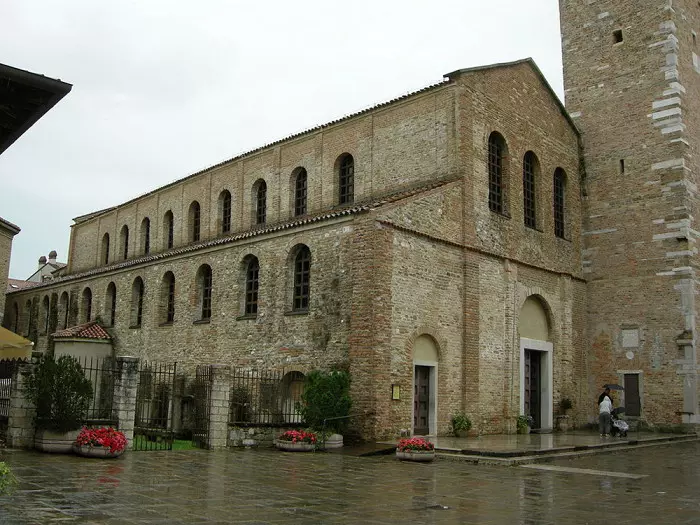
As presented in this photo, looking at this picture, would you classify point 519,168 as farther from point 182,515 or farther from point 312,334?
point 182,515

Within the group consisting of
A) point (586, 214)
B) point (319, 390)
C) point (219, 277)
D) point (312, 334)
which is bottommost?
point (319, 390)

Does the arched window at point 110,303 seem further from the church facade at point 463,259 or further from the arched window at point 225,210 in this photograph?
the arched window at point 225,210

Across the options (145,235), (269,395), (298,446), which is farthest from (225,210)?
(298,446)

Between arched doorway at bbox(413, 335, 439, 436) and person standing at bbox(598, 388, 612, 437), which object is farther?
person standing at bbox(598, 388, 612, 437)

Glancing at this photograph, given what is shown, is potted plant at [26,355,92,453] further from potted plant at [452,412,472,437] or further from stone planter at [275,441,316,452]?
potted plant at [452,412,472,437]

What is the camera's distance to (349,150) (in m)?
24.2

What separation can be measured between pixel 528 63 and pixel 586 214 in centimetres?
588

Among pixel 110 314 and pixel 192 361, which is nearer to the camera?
pixel 192 361

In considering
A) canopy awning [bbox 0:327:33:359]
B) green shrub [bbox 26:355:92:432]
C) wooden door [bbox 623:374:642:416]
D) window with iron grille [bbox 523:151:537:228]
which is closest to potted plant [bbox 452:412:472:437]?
wooden door [bbox 623:374:642:416]

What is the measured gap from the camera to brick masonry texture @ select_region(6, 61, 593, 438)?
18.6 metres

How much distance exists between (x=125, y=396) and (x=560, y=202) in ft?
55.3

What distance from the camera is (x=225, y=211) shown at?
29844mm

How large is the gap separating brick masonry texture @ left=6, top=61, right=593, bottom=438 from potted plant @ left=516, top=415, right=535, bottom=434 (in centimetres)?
28

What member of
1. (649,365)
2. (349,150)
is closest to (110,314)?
(349,150)
